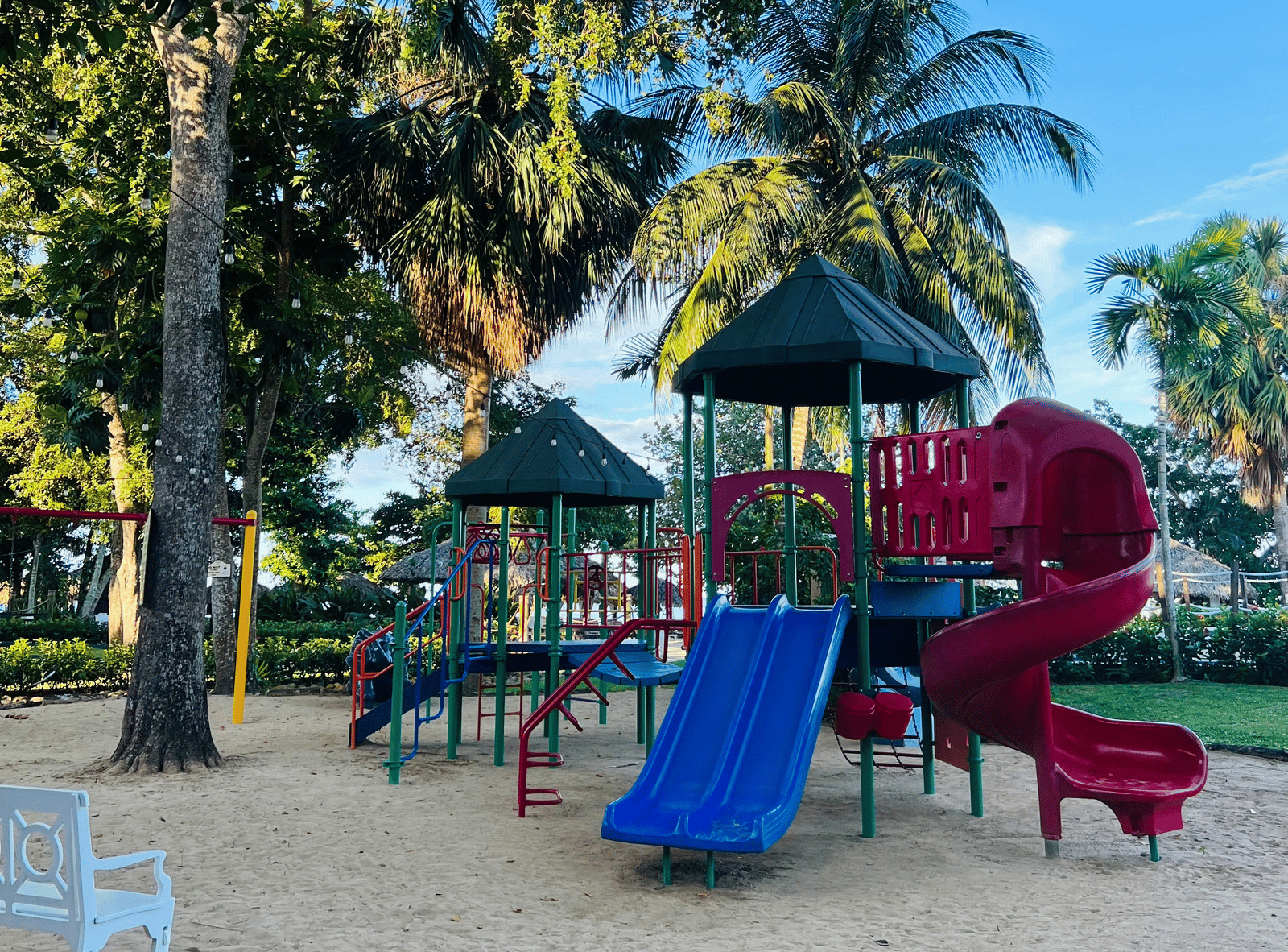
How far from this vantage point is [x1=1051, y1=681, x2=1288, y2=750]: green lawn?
45.0 ft

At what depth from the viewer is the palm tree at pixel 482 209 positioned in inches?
639

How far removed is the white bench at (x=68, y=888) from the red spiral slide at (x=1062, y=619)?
5050 mm

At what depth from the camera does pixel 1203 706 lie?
16.7m

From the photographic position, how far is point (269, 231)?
58.0 feet

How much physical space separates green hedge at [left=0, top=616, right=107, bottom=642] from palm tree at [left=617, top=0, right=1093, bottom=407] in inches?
690

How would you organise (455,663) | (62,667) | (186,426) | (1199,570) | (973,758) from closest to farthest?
(973,758) < (186,426) < (455,663) < (62,667) < (1199,570)

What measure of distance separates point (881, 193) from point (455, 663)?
9.08 m

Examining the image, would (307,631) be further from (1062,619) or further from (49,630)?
(1062,619)

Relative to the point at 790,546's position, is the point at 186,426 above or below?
above

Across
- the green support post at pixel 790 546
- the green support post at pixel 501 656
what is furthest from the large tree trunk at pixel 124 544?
the green support post at pixel 790 546

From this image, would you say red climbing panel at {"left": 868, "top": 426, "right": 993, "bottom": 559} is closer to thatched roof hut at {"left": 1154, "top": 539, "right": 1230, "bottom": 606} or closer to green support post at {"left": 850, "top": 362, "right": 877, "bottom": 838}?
green support post at {"left": 850, "top": 362, "right": 877, "bottom": 838}

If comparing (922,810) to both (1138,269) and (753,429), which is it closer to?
(1138,269)

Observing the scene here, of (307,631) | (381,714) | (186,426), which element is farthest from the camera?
(307,631)

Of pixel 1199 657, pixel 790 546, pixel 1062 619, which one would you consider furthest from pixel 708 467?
pixel 1199 657
